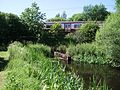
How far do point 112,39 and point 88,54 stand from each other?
20.2 ft

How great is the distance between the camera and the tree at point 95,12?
117312 mm

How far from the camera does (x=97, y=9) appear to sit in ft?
393

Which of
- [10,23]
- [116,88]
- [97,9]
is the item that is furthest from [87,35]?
[97,9]

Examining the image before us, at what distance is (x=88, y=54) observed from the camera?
3934 centimetres

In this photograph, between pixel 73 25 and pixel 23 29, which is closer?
pixel 23 29

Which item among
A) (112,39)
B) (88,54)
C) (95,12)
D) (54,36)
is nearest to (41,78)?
(112,39)

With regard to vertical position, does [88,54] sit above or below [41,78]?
below

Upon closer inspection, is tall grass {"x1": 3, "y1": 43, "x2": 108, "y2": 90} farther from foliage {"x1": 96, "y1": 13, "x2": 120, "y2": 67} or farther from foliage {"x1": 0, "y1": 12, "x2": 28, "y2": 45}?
foliage {"x1": 0, "y1": 12, "x2": 28, "y2": 45}

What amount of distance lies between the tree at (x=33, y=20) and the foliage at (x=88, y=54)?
11.8 metres

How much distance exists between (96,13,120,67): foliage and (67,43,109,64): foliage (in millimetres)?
2038

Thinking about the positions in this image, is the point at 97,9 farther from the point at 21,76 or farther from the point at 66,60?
the point at 21,76

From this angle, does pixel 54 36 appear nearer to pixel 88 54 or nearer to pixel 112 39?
pixel 88 54

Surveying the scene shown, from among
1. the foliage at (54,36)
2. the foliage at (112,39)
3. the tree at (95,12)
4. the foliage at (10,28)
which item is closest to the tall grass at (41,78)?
the foliage at (112,39)

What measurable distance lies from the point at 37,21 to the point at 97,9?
6963 centimetres
